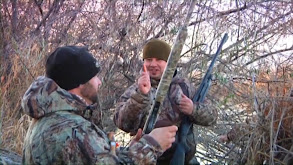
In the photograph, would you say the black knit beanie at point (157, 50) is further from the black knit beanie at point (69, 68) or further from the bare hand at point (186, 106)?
the black knit beanie at point (69, 68)

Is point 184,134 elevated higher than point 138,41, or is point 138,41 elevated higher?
point 138,41

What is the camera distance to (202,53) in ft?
20.9

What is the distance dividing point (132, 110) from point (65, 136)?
4.12 feet

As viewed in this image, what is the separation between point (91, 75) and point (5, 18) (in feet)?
17.6

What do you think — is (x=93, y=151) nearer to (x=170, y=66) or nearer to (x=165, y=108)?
(x=170, y=66)

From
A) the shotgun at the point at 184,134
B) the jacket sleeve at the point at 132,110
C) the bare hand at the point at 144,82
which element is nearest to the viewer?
the bare hand at the point at 144,82

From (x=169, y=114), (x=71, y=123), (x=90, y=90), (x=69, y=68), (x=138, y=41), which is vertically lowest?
(x=169, y=114)

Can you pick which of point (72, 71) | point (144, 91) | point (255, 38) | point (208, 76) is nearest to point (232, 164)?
point (208, 76)

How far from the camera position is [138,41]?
6652 mm

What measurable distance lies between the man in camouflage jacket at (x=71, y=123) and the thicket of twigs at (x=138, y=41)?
8.16ft

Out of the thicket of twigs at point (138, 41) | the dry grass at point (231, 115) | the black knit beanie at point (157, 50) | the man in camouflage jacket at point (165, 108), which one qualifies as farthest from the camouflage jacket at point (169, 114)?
the thicket of twigs at point (138, 41)

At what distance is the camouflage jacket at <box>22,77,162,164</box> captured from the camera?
203cm

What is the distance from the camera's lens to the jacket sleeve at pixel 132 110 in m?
3.10

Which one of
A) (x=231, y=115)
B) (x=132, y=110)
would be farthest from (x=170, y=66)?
A: (x=231, y=115)
